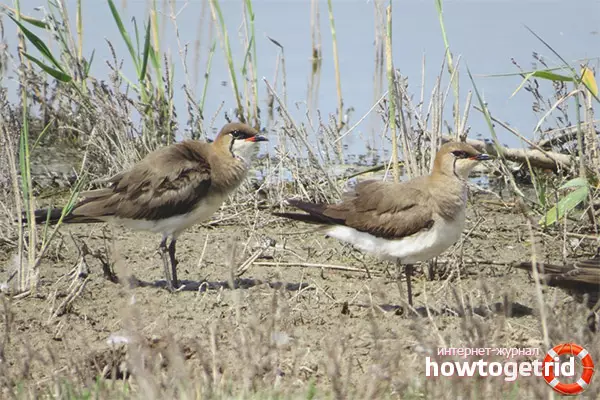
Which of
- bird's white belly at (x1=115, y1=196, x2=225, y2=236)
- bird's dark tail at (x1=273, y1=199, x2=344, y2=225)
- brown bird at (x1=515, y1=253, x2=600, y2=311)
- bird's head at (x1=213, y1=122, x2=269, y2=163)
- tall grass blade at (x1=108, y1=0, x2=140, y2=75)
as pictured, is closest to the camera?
brown bird at (x1=515, y1=253, x2=600, y2=311)

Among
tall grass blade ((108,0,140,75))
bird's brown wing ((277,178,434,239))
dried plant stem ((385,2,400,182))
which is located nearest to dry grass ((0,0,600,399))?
dried plant stem ((385,2,400,182))

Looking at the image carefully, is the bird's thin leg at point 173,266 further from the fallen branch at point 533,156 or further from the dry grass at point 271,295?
the fallen branch at point 533,156

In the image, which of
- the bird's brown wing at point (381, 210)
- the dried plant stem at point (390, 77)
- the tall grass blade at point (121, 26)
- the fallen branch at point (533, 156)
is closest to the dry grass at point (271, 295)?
the dried plant stem at point (390, 77)

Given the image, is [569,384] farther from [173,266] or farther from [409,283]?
[173,266]

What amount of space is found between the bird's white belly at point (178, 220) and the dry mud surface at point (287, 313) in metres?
0.19

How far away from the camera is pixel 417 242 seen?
5.08 metres

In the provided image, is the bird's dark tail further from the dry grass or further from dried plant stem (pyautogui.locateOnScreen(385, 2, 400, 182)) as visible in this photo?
dried plant stem (pyautogui.locateOnScreen(385, 2, 400, 182))

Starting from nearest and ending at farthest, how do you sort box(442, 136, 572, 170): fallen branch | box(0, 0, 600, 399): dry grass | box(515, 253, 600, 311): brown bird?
box(0, 0, 600, 399): dry grass, box(515, 253, 600, 311): brown bird, box(442, 136, 572, 170): fallen branch

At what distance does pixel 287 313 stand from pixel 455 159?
2022 mm

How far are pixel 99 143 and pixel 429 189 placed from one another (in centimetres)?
282

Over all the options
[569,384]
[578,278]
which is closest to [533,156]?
[578,278]

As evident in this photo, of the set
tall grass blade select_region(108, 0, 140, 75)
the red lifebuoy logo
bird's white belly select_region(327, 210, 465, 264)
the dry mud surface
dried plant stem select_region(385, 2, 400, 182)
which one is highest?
tall grass blade select_region(108, 0, 140, 75)

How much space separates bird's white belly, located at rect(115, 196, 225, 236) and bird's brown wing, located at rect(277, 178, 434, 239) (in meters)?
0.52

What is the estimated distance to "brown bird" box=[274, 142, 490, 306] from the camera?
5074 mm
